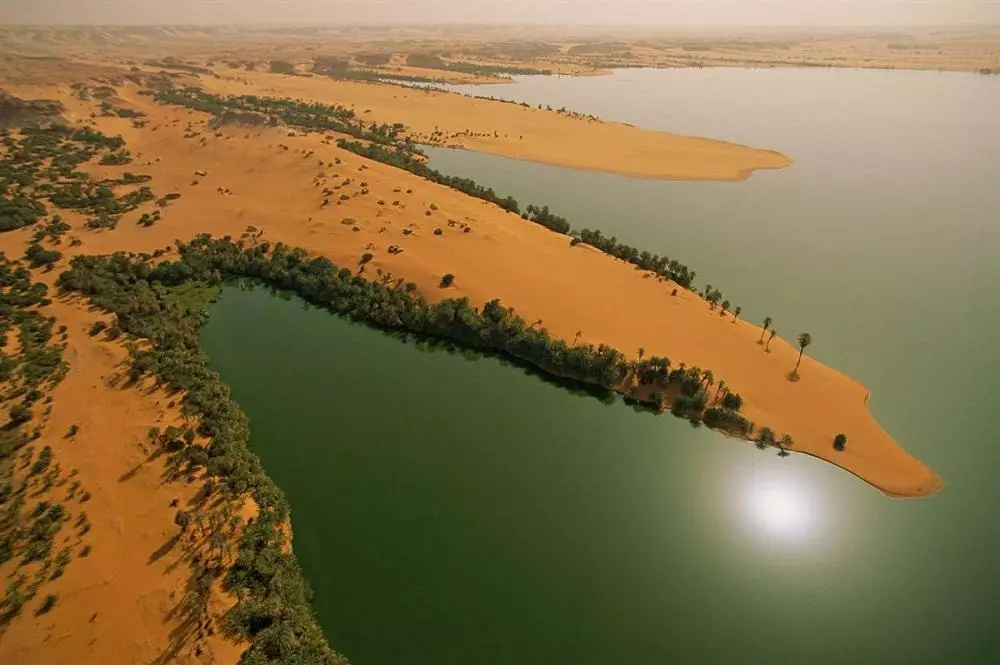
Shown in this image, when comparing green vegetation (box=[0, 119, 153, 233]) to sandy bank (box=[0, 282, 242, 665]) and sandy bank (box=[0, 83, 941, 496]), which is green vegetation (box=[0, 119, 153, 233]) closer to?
sandy bank (box=[0, 83, 941, 496])

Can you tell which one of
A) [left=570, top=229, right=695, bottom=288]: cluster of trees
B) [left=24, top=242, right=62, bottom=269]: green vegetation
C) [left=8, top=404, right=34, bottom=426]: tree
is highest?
[left=570, top=229, right=695, bottom=288]: cluster of trees

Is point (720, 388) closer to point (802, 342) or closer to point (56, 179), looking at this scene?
point (802, 342)

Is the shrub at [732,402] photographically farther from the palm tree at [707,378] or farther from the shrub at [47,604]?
the shrub at [47,604]

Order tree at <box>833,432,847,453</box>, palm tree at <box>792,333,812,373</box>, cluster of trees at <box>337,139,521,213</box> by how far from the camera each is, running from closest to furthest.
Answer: tree at <box>833,432,847,453</box>
palm tree at <box>792,333,812,373</box>
cluster of trees at <box>337,139,521,213</box>

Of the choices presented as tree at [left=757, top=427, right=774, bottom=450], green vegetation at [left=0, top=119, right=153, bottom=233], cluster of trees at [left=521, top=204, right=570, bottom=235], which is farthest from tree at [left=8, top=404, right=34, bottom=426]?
cluster of trees at [left=521, top=204, right=570, bottom=235]

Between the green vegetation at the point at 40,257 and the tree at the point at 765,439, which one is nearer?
the tree at the point at 765,439

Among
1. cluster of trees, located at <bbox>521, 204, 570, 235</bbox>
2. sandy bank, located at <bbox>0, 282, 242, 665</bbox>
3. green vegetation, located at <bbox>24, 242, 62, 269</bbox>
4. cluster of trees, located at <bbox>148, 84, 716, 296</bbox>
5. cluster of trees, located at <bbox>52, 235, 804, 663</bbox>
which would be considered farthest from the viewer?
cluster of trees, located at <bbox>521, 204, 570, 235</bbox>

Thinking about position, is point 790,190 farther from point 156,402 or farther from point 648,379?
Result: point 156,402

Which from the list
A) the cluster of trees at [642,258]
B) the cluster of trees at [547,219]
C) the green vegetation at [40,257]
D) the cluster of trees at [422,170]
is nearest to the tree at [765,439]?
the cluster of trees at [642,258]
